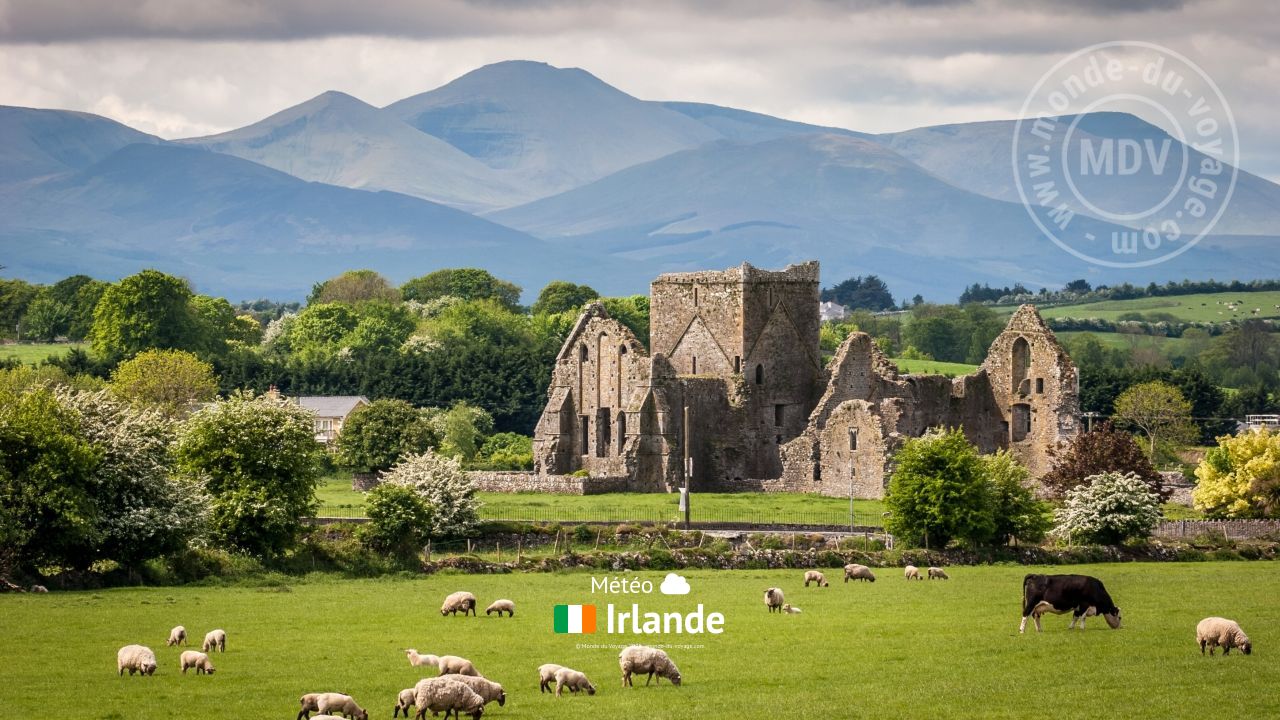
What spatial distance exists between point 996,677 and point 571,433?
2158 inches

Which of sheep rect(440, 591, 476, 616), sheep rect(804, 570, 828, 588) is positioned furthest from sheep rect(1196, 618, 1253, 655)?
sheep rect(440, 591, 476, 616)

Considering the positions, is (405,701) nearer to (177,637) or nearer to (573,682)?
(573,682)

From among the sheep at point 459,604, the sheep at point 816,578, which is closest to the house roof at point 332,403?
the sheep at point 816,578

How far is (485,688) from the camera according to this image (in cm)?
3297

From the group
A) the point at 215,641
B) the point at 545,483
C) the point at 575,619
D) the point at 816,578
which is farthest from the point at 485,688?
the point at 545,483

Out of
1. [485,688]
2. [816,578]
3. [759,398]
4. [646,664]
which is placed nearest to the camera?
[485,688]

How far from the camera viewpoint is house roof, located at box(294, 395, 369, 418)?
4491 inches

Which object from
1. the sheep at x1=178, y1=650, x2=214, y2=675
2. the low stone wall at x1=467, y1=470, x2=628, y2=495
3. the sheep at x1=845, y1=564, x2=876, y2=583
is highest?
the low stone wall at x1=467, y1=470, x2=628, y2=495

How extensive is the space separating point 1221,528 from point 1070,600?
26419 millimetres

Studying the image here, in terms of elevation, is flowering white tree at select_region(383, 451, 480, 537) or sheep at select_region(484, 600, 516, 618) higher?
flowering white tree at select_region(383, 451, 480, 537)

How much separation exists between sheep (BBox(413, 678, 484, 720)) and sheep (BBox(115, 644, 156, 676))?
23.2ft

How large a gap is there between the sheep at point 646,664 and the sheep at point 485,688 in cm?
328

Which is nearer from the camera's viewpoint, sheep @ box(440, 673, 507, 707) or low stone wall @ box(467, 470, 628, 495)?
sheep @ box(440, 673, 507, 707)

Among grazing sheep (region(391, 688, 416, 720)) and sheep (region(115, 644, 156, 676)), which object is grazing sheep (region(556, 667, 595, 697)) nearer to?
grazing sheep (region(391, 688, 416, 720))
